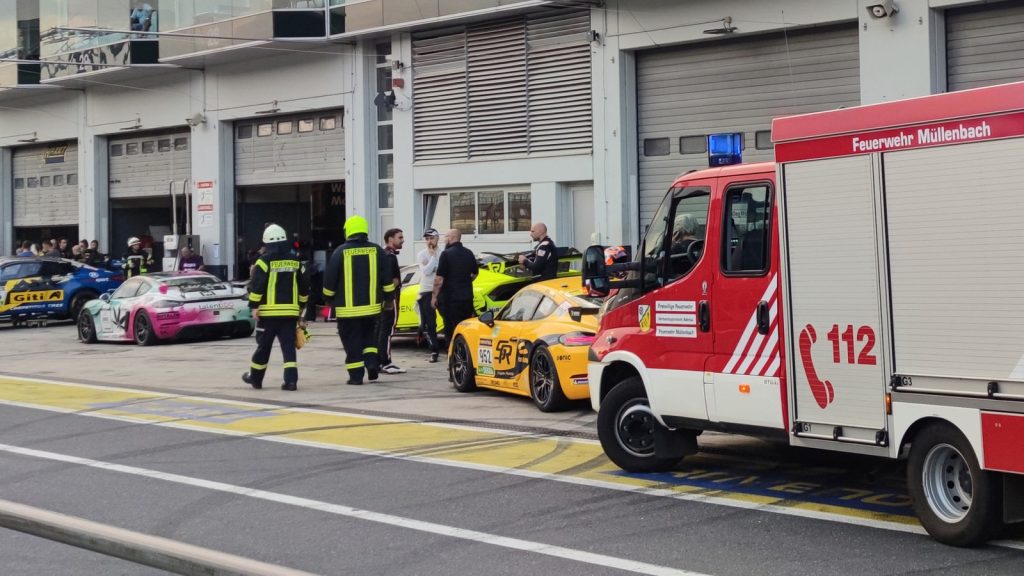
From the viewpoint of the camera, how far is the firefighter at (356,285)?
588 inches

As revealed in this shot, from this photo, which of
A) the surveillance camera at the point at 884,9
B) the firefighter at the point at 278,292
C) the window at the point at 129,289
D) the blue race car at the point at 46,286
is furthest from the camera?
the blue race car at the point at 46,286

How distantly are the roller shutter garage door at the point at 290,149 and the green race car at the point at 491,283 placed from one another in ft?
26.5

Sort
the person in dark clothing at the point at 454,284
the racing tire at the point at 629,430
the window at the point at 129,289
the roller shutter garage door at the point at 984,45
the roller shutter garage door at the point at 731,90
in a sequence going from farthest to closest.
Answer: the window at the point at 129,289
the roller shutter garage door at the point at 731,90
the roller shutter garage door at the point at 984,45
the person in dark clothing at the point at 454,284
the racing tire at the point at 629,430

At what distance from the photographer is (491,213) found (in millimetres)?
24953

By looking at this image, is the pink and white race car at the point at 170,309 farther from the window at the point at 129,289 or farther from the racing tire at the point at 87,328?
the racing tire at the point at 87,328

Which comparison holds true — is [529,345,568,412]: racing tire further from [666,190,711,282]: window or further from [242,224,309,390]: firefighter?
[666,190,711,282]: window

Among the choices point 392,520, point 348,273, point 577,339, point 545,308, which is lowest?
point 392,520

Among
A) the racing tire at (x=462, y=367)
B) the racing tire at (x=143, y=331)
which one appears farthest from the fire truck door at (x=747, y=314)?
the racing tire at (x=143, y=331)

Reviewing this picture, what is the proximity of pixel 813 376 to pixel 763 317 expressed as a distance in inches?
21.8

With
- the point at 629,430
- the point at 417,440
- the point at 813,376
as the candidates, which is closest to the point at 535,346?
the point at 417,440

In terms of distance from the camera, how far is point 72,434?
11.8 m

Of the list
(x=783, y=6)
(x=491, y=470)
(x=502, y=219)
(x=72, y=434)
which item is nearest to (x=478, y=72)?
(x=502, y=219)

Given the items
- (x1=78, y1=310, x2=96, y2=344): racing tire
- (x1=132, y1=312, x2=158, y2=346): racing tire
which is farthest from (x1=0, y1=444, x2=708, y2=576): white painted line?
(x1=78, y1=310, x2=96, y2=344): racing tire

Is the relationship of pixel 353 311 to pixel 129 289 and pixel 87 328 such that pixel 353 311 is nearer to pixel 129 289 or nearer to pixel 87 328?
pixel 129 289
